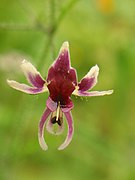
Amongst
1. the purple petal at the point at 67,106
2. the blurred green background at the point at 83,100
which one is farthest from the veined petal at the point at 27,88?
the blurred green background at the point at 83,100

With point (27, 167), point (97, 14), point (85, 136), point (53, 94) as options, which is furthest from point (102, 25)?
point (53, 94)

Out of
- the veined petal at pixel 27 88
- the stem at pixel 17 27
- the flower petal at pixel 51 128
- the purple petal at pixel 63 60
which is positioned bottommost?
the flower petal at pixel 51 128

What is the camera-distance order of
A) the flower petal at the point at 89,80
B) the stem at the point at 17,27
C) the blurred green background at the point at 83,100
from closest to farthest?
the flower petal at the point at 89,80 → the stem at the point at 17,27 → the blurred green background at the point at 83,100

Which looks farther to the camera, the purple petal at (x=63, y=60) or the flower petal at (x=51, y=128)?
the flower petal at (x=51, y=128)

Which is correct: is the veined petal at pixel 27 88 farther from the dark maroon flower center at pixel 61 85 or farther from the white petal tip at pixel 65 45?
the white petal tip at pixel 65 45

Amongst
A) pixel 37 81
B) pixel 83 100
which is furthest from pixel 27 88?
pixel 83 100

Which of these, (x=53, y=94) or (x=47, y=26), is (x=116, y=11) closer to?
(x=47, y=26)
